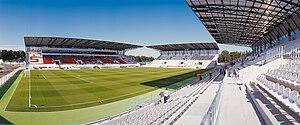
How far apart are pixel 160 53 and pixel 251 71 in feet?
254

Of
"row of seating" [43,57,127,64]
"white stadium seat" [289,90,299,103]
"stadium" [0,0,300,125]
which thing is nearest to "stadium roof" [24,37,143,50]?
"row of seating" [43,57,127,64]

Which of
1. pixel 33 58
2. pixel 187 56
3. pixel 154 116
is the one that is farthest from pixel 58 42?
pixel 154 116

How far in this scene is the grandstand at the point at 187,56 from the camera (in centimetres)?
7062

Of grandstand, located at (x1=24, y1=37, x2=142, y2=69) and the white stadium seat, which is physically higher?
grandstand, located at (x1=24, y1=37, x2=142, y2=69)

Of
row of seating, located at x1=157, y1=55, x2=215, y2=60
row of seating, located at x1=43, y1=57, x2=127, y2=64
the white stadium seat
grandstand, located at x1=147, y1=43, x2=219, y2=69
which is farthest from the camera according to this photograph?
row of seating, located at x1=157, y1=55, x2=215, y2=60

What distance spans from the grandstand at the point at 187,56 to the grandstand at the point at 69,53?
43.5 ft

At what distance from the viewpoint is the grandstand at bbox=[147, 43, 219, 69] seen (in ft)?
232

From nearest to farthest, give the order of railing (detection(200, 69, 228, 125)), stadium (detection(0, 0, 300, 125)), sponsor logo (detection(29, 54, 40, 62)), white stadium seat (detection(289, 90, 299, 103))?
railing (detection(200, 69, 228, 125))
white stadium seat (detection(289, 90, 299, 103))
stadium (detection(0, 0, 300, 125))
sponsor logo (detection(29, 54, 40, 62))

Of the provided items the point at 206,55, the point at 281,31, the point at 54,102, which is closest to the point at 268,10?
the point at 281,31

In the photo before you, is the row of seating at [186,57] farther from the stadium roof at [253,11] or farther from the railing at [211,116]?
the railing at [211,116]

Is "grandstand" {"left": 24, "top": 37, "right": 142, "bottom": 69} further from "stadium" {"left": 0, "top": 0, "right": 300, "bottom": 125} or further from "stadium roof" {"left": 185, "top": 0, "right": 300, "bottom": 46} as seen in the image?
"stadium roof" {"left": 185, "top": 0, "right": 300, "bottom": 46}

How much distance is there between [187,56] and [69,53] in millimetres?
44078

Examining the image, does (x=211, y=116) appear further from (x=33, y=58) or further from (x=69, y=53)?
(x=69, y=53)

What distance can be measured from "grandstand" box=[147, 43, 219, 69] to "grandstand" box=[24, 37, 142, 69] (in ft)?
43.5
